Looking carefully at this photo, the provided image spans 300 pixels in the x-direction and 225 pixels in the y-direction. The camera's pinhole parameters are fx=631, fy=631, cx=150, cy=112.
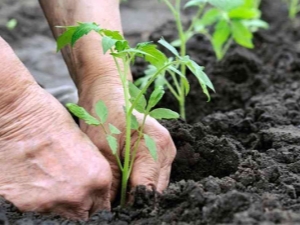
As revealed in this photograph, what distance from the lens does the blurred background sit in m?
3.08

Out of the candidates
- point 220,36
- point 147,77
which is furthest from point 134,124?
point 220,36

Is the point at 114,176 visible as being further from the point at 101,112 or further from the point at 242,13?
the point at 242,13

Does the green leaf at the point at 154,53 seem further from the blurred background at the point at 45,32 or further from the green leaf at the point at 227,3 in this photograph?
the blurred background at the point at 45,32

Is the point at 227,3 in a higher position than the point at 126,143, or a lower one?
higher

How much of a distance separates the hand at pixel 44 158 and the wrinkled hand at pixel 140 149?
0.10m

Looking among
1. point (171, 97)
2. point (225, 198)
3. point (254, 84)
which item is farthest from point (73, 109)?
point (254, 84)

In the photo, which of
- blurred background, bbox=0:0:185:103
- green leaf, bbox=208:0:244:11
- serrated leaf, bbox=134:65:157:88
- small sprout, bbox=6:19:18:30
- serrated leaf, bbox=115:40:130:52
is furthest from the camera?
small sprout, bbox=6:19:18:30

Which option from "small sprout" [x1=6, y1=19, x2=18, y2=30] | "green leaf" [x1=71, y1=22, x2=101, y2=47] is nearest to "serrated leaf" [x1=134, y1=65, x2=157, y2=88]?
"green leaf" [x1=71, y1=22, x2=101, y2=47]

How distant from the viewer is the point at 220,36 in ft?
9.77

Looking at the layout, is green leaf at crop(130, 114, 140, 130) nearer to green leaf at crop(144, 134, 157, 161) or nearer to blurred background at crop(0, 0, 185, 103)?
green leaf at crop(144, 134, 157, 161)

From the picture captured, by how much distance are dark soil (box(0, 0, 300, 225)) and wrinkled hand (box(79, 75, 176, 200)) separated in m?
0.06

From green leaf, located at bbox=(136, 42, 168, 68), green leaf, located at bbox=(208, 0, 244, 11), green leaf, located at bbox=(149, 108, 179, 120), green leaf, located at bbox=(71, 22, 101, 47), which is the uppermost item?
green leaf, located at bbox=(71, 22, 101, 47)

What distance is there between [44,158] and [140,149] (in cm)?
27

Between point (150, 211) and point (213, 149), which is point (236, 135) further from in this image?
point (150, 211)
